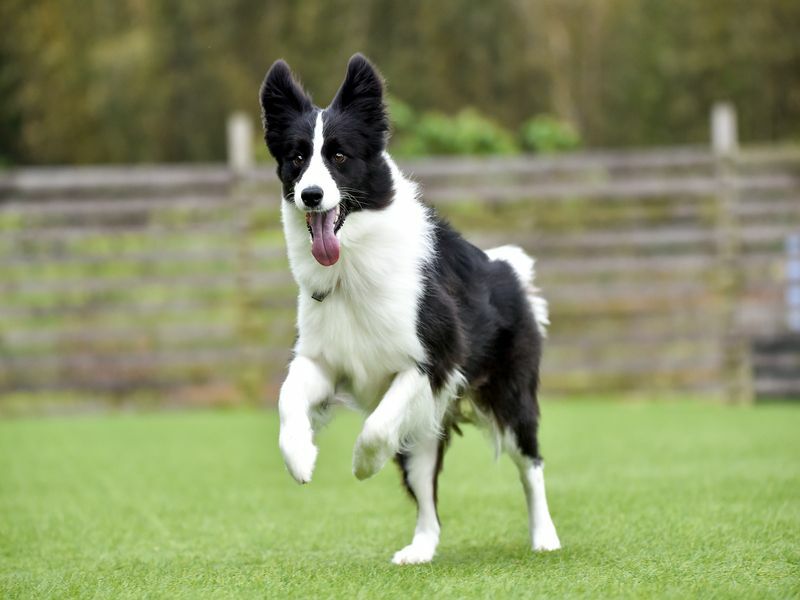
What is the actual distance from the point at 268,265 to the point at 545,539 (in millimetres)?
7078

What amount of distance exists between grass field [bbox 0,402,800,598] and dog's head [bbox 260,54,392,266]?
1072mm

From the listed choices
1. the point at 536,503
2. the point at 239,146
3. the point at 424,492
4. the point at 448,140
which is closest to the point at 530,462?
the point at 536,503

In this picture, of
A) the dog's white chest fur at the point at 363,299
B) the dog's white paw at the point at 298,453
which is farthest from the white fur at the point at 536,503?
the dog's white paw at the point at 298,453

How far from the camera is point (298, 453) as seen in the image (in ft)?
12.1

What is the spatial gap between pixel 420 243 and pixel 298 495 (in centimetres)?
220

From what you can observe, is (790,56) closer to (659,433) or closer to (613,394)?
(613,394)

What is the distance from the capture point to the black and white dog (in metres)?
3.89

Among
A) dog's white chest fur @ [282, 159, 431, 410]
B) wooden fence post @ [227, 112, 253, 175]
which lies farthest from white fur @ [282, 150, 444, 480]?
wooden fence post @ [227, 112, 253, 175]

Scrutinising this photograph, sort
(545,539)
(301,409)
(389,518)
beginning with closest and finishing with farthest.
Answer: (301,409)
(545,539)
(389,518)

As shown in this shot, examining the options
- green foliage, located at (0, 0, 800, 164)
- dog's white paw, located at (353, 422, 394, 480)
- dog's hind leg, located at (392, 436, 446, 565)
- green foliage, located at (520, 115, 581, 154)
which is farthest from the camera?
green foliage, located at (0, 0, 800, 164)

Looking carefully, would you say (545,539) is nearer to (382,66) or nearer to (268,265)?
(268,265)

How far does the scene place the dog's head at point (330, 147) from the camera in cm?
384

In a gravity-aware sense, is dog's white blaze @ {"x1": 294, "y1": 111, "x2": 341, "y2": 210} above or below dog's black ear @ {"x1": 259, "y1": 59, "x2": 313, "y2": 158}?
below

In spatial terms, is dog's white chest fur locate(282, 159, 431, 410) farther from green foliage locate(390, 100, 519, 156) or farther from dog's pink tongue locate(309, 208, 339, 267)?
green foliage locate(390, 100, 519, 156)
